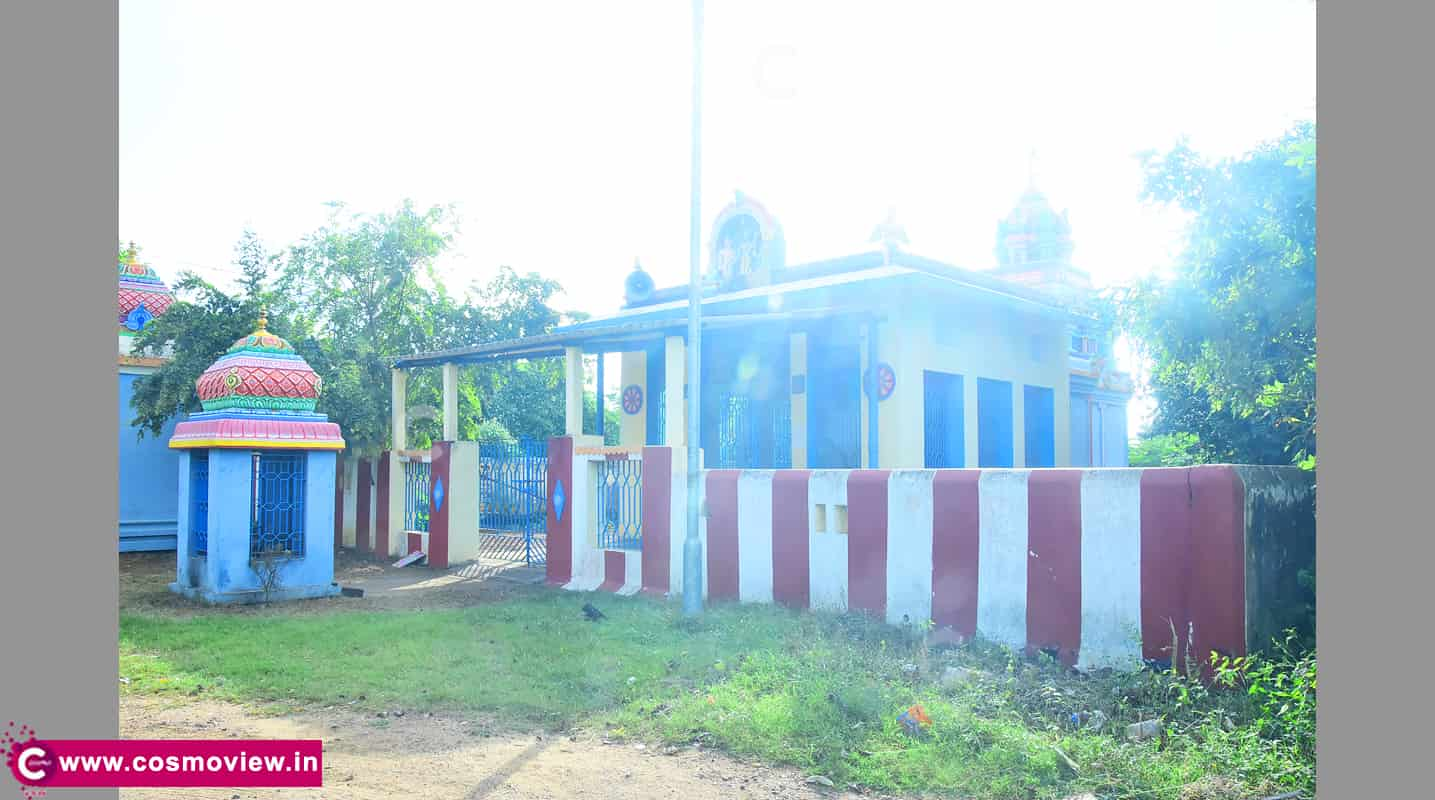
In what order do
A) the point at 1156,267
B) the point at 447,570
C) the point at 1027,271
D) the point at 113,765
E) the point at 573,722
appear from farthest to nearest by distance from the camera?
the point at 1027,271 < the point at 447,570 < the point at 1156,267 < the point at 573,722 < the point at 113,765

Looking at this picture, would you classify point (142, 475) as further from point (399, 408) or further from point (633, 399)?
point (633, 399)

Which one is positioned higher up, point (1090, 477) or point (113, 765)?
point (1090, 477)

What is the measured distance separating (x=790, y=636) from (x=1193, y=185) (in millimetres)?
5358

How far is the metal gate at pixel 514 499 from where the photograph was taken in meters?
14.6

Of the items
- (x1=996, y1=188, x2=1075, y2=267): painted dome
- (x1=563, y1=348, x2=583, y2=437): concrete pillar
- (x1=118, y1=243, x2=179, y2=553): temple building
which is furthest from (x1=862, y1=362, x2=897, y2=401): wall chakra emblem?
(x1=996, y1=188, x2=1075, y2=267): painted dome

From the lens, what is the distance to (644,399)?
18.7m

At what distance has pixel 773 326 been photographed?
13.9m

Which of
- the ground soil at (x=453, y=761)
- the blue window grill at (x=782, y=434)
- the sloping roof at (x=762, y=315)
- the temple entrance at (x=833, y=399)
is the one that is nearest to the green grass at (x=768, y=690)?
the ground soil at (x=453, y=761)

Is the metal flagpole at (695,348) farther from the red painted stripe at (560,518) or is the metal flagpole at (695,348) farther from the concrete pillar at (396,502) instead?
the concrete pillar at (396,502)

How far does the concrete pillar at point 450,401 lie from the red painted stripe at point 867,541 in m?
8.47

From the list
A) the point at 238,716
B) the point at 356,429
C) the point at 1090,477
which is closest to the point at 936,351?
the point at 1090,477

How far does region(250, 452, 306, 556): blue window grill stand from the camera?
1209 centimetres

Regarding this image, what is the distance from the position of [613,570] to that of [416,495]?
593 centimetres

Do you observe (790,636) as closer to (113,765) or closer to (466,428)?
(113,765)
